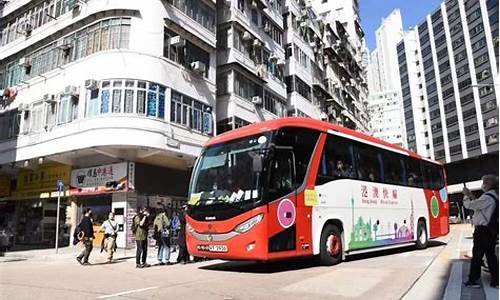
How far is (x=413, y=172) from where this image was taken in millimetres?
15867

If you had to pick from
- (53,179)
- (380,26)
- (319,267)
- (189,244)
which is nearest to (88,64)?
(53,179)

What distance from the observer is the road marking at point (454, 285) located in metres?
6.58

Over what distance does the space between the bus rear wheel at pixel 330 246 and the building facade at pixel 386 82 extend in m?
110

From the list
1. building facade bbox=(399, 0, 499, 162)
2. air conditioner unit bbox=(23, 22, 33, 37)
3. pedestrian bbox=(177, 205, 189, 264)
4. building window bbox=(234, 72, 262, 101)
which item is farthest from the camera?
building facade bbox=(399, 0, 499, 162)

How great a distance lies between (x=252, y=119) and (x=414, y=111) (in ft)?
244

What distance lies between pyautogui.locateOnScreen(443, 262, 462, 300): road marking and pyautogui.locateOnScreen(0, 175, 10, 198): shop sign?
2592 cm

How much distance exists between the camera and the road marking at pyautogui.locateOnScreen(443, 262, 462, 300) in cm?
658

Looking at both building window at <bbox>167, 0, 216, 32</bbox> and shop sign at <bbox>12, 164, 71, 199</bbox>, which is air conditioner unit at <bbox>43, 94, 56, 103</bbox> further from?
building window at <bbox>167, 0, 216, 32</bbox>

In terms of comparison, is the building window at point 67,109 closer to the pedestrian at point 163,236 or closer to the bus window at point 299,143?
the pedestrian at point 163,236

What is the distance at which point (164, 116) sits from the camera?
2102 cm

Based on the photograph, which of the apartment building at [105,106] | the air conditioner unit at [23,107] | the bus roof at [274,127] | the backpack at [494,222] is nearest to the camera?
the backpack at [494,222]

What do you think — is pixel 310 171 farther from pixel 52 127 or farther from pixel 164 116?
pixel 52 127

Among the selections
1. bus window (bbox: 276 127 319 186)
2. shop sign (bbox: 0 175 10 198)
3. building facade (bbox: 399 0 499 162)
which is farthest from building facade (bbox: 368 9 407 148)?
bus window (bbox: 276 127 319 186)

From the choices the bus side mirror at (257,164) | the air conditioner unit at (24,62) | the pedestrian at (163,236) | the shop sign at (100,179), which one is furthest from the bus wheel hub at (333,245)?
the air conditioner unit at (24,62)
